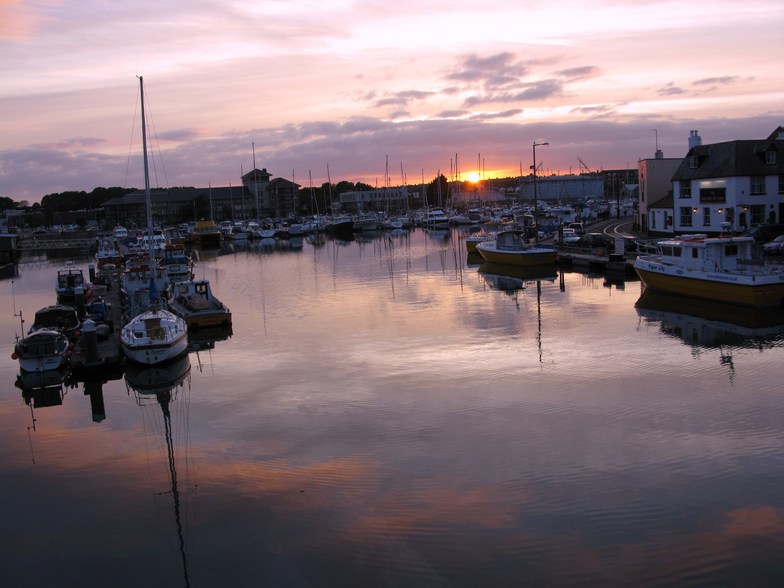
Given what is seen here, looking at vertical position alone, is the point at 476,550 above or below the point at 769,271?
below

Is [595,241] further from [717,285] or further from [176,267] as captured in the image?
[176,267]

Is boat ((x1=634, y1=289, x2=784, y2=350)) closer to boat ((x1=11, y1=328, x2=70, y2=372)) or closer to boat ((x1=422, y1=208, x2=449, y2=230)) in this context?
boat ((x1=11, y1=328, x2=70, y2=372))

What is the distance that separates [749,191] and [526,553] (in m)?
41.3

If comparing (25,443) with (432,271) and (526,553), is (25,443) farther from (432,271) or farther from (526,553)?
(432,271)

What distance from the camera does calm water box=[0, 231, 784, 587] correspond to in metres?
11.5

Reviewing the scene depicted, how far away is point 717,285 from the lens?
31250 mm

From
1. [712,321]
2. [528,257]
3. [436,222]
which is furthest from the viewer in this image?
[436,222]

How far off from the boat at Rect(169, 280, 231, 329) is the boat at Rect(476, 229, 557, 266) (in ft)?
73.9

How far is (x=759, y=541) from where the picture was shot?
1141 centimetres

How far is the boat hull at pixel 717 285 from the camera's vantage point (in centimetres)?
2955

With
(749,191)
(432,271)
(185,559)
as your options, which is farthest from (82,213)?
(185,559)

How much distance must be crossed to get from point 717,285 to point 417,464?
2137 cm

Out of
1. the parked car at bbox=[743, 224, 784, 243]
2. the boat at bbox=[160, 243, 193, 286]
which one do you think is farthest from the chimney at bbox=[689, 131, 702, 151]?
the boat at bbox=[160, 243, 193, 286]

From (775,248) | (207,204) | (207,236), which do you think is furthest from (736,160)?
(207,204)
